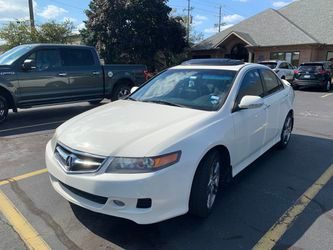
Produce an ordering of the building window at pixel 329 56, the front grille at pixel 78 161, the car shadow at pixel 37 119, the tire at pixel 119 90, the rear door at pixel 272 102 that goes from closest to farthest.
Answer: the front grille at pixel 78 161 → the rear door at pixel 272 102 → the car shadow at pixel 37 119 → the tire at pixel 119 90 → the building window at pixel 329 56

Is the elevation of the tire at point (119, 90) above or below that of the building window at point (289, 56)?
below

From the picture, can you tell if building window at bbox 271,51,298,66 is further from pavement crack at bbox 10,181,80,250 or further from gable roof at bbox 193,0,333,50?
pavement crack at bbox 10,181,80,250

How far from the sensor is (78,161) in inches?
120

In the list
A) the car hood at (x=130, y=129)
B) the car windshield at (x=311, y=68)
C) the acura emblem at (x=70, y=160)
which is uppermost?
the car hood at (x=130, y=129)

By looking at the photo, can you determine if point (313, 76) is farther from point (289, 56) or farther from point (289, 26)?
point (289, 26)

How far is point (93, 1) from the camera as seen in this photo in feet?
86.8

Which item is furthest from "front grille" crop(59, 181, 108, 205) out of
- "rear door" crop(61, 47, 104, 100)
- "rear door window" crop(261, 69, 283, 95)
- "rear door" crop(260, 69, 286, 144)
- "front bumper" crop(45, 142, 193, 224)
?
A: "rear door" crop(61, 47, 104, 100)

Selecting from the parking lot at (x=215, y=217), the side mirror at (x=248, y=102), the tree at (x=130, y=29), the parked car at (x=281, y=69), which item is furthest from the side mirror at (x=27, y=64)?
the tree at (x=130, y=29)

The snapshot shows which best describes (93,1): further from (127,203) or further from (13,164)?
(127,203)

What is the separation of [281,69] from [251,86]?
17.0 meters

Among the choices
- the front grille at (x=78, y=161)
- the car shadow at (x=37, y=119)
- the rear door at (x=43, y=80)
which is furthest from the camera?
the rear door at (x=43, y=80)

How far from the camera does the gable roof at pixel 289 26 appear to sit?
1085 inches

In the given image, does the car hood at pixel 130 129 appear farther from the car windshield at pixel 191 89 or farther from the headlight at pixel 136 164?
the car windshield at pixel 191 89

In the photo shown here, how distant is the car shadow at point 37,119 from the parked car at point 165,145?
3.88 m
